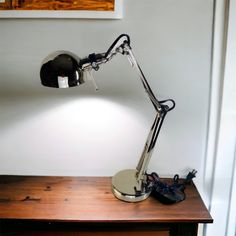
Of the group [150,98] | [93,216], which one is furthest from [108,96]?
[93,216]

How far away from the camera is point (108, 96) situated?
1.38 metres

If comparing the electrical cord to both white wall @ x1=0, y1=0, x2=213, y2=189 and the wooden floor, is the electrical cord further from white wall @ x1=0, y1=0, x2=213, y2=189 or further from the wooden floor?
the wooden floor

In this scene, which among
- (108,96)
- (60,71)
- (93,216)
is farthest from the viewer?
(108,96)

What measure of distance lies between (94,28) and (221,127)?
0.73 m

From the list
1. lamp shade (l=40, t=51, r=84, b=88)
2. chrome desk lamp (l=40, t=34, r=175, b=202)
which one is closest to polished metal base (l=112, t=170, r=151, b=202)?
chrome desk lamp (l=40, t=34, r=175, b=202)

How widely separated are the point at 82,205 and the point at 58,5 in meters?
0.85

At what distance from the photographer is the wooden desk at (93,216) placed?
1.14m

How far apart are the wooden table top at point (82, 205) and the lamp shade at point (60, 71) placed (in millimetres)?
498

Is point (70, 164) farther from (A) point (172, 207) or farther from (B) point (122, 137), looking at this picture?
(A) point (172, 207)

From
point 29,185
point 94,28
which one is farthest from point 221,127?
point 29,185

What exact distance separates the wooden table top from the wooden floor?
778 millimetres

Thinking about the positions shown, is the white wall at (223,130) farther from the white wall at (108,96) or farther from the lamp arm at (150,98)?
the lamp arm at (150,98)

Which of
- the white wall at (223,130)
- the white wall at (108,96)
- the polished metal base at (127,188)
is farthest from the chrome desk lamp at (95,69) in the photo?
the white wall at (223,130)

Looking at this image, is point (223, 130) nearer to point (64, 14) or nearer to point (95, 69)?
point (95, 69)
